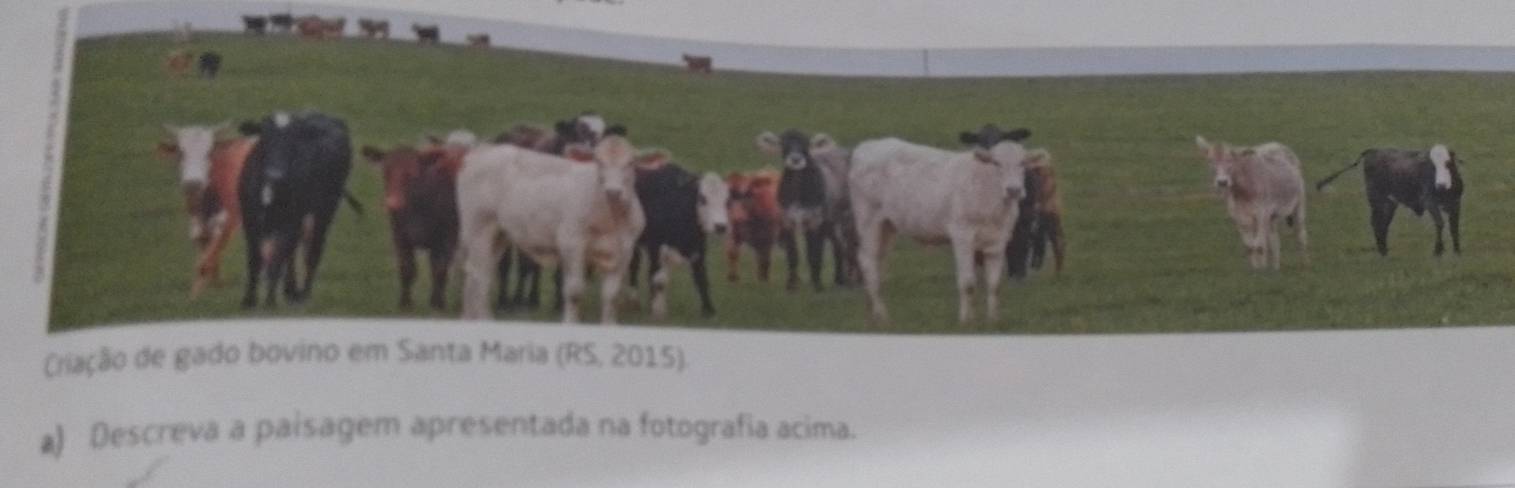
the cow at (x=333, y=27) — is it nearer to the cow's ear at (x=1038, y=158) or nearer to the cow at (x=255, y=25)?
the cow at (x=255, y=25)

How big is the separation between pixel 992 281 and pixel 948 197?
3 centimetres

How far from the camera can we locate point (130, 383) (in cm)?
45

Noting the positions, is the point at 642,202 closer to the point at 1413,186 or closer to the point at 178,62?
the point at 178,62

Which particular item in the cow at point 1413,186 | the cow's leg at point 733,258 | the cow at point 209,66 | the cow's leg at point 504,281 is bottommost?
the cow's leg at point 504,281

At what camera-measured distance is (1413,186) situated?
551 millimetres

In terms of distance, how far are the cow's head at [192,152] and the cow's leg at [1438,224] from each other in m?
0.39

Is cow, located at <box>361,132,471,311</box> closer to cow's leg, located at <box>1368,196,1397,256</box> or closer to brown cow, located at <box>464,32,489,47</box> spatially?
brown cow, located at <box>464,32,489,47</box>

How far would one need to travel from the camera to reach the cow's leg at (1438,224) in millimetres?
545

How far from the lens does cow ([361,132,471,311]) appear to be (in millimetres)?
485

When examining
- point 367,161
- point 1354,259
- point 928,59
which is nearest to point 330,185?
point 367,161

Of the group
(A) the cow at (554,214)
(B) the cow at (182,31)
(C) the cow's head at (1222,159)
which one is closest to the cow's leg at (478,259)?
(A) the cow at (554,214)

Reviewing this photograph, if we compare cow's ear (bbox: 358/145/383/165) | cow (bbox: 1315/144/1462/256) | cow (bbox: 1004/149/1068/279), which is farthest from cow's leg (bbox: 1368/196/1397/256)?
cow's ear (bbox: 358/145/383/165)

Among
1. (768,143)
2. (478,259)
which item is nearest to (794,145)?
(768,143)

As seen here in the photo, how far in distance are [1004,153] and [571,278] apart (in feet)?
0.49
